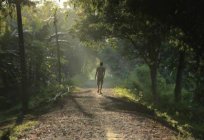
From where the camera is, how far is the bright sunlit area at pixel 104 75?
1350 cm

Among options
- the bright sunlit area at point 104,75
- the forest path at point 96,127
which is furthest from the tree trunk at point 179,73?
the forest path at point 96,127

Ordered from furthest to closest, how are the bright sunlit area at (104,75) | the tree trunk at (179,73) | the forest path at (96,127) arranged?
the tree trunk at (179,73)
the bright sunlit area at (104,75)
the forest path at (96,127)

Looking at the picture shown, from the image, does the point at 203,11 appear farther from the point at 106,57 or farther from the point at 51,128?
the point at 106,57

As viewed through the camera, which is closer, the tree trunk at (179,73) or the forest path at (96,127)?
the forest path at (96,127)

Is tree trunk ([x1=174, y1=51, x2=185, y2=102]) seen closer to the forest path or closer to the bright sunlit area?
the bright sunlit area

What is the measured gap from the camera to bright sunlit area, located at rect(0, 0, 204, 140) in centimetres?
1350

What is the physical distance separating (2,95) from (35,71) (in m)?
6.19

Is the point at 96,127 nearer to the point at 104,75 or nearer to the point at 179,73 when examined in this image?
the point at 179,73

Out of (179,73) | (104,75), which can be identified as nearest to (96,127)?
(179,73)

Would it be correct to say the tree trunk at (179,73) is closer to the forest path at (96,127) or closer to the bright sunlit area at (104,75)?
the bright sunlit area at (104,75)

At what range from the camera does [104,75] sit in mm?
29219

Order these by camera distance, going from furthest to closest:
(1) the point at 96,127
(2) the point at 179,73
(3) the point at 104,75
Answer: (3) the point at 104,75 < (2) the point at 179,73 < (1) the point at 96,127

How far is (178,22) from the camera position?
1331 centimetres

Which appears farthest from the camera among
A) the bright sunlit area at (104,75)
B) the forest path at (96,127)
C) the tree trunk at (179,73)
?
the tree trunk at (179,73)
